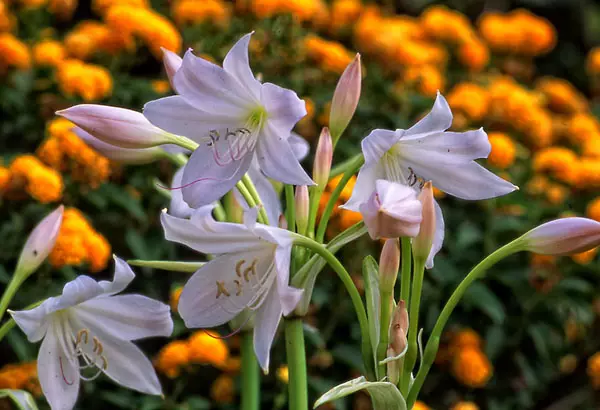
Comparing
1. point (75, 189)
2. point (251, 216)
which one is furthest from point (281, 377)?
point (251, 216)

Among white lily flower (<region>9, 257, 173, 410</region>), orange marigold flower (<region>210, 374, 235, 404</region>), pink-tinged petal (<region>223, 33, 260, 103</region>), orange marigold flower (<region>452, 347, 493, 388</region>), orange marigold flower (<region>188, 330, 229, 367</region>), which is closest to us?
pink-tinged petal (<region>223, 33, 260, 103</region>)

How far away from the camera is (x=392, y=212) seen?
116 cm

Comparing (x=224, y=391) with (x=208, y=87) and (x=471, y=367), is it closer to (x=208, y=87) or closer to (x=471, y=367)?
(x=471, y=367)

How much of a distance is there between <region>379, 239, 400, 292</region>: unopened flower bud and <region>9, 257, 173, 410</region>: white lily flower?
0.37 m

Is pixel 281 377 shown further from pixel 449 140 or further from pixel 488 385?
pixel 449 140

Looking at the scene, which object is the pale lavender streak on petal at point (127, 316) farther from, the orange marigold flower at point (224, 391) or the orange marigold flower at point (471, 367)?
the orange marigold flower at point (471, 367)

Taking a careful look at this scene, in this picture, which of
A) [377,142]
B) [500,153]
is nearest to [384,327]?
[377,142]

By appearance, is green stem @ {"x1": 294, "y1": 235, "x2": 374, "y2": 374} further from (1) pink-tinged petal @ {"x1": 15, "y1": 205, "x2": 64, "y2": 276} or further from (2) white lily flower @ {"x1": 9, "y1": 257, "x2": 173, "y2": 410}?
(1) pink-tinged petal @ {"x1": 15, "y1": 205, "x2": 64, "y2": 276}

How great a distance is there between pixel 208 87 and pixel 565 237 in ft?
1.78

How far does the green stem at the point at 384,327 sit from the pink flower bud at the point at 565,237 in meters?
0.21

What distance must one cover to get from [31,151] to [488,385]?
1.49 m

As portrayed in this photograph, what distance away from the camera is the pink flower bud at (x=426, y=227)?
126 cm

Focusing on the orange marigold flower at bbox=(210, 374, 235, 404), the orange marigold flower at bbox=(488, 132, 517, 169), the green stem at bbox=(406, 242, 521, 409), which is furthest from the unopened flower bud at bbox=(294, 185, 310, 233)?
the orange marigold flower at bbox=(488, 132, 517, 169)

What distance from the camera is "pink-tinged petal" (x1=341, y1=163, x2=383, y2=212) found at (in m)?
1.32
